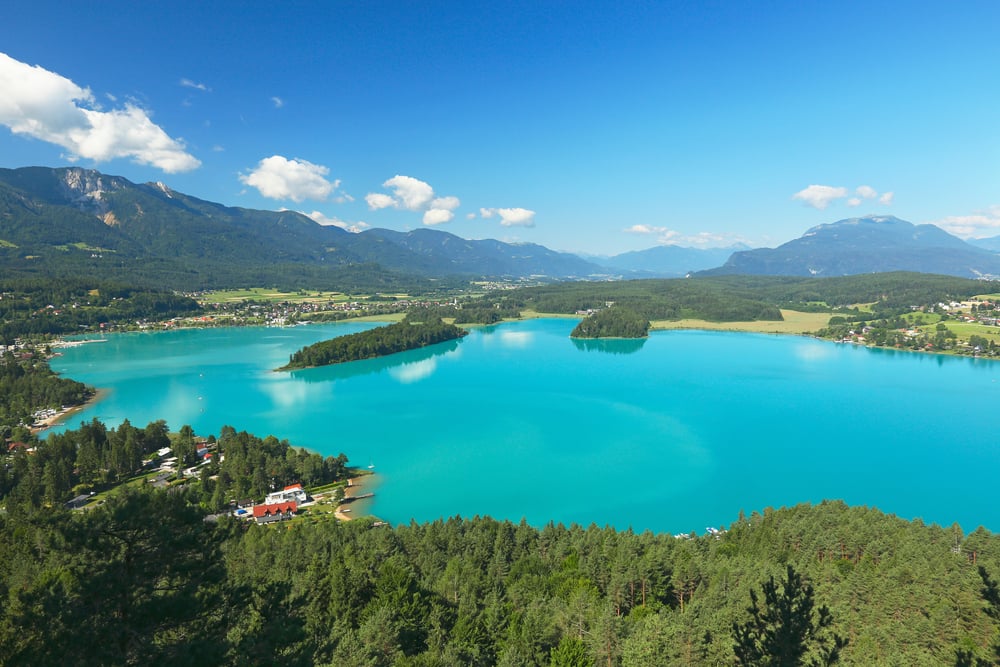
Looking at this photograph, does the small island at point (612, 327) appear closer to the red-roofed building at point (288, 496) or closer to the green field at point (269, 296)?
the red-roofed building at point (288, 496)

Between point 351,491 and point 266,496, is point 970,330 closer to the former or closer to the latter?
point 351,491

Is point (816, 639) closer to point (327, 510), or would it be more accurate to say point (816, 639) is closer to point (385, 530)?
point (385, 530)

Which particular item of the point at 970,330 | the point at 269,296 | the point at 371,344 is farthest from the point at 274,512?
the point at 269,296

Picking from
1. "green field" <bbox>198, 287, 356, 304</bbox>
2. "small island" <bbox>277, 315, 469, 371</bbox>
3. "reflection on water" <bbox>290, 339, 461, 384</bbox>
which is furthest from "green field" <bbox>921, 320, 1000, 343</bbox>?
"green field" <bbox>198, 287, 356, 304</bbox>

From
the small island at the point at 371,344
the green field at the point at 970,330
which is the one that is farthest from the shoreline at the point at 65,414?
the green field at the point at 970,330

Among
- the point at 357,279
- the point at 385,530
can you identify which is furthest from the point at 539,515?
the point at 357,279

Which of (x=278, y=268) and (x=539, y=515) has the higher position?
(x=278, y=268)

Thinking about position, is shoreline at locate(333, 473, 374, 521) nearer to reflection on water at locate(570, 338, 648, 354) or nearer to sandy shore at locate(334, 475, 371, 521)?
sandy shore at locate(334, 475, 371, 521)
